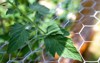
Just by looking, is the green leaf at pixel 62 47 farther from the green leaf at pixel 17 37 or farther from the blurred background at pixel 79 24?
the blurred background at pixel 79 24

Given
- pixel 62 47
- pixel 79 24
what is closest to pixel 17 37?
pixel 62 47

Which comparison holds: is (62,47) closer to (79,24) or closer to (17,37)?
(17,37)

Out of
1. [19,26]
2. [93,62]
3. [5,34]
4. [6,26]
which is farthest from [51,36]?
[6,26]

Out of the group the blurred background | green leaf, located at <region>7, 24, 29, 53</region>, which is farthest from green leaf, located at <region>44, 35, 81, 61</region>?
the blurred background

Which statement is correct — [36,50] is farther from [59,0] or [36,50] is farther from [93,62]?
[59,0]

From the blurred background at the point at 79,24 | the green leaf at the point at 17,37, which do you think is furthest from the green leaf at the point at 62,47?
the blurred background at the point at 79,24
